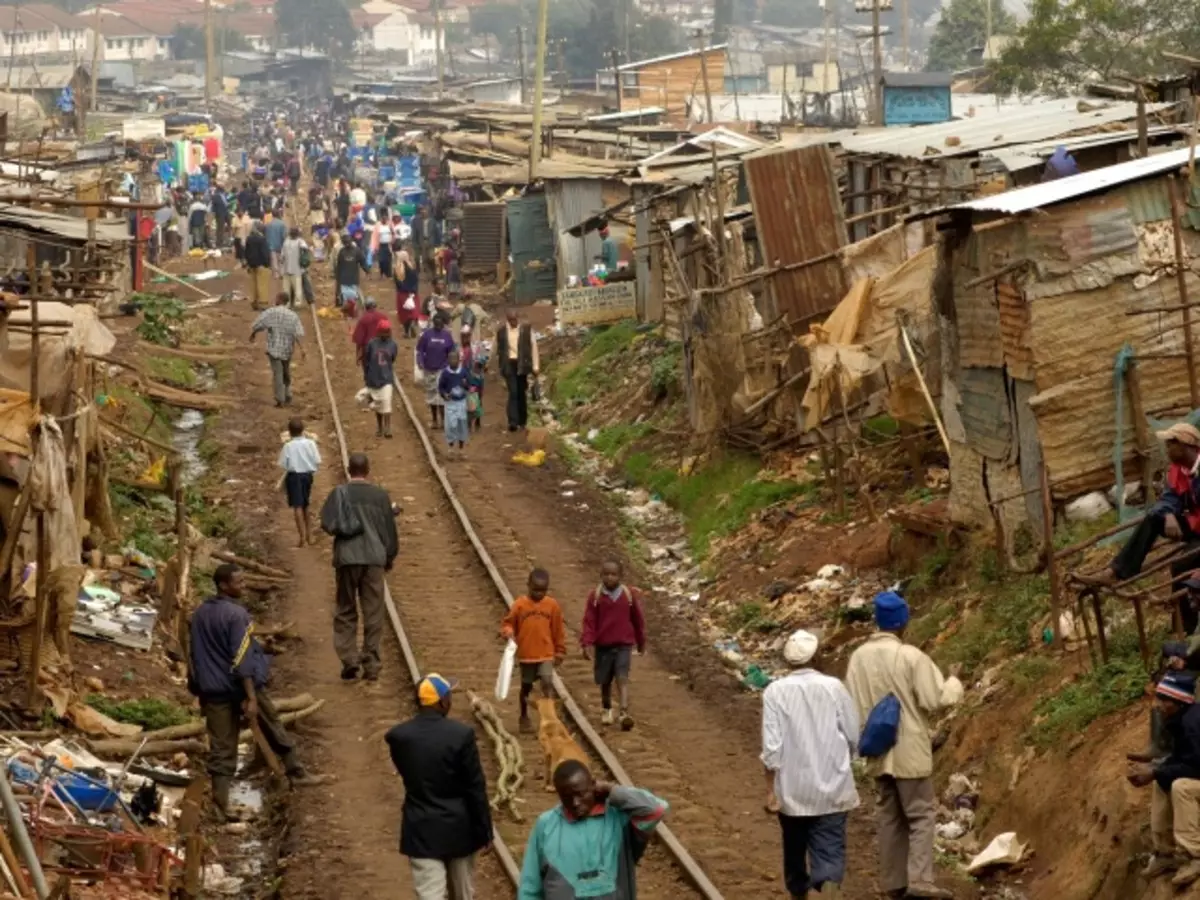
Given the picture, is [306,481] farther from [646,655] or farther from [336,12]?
[336,12]

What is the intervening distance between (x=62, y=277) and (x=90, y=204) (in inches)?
199

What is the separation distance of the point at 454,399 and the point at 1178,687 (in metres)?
16.0

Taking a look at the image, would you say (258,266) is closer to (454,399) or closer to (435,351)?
(435,351)

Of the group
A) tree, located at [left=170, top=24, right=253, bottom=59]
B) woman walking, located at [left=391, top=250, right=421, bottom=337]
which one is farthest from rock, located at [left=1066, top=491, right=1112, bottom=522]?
tree, located at [left=170, top=24, right=253, bottom=59]

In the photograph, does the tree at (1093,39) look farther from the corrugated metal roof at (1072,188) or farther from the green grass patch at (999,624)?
the green grass patch at (999,624)

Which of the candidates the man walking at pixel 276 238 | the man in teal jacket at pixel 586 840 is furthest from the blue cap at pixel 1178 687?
the man walking at pixel 276 238

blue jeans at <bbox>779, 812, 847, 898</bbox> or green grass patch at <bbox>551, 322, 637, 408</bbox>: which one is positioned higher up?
blue jeans at <bbox>779, 812, 847, 898</bbox>

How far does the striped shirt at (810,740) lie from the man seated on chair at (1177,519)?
7.94ft

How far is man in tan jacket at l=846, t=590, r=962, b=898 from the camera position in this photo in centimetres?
1051

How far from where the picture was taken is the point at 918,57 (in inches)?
5330

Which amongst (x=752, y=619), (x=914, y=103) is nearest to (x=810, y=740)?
(x=752, y=619)

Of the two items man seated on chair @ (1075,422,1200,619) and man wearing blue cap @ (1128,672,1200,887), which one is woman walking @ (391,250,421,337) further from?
man wearing blue cap @ (1128,672,1200,887)

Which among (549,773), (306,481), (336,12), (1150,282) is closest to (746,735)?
(549,773)

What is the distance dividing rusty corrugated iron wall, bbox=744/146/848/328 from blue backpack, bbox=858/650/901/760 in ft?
37.6
